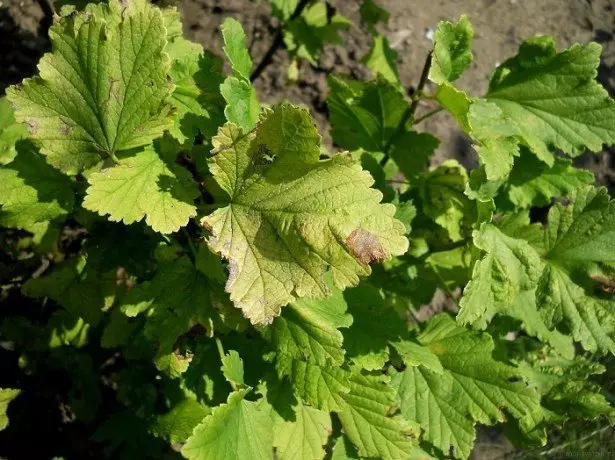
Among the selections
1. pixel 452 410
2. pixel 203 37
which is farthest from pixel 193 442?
pixel 203 37

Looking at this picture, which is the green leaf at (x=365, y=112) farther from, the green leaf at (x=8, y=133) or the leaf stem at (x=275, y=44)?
the green leaf at (x=8, y=133)

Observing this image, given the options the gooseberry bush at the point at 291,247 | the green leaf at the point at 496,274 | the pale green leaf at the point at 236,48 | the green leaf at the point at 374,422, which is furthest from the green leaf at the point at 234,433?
the pale green leaf at the point at 236,48

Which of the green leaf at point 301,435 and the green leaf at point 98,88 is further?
the green leaf at point 301,435

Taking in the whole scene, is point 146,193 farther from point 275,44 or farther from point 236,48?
point 275,44

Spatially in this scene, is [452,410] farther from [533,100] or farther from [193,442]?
[533,100]

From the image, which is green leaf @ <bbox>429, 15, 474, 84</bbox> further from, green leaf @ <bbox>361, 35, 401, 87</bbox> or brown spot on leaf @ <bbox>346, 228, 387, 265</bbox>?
brown spot on leaf @ <bbox>346, 228, 387, 265</bbox>

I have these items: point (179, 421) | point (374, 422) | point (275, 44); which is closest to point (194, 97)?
point (179, 421)
